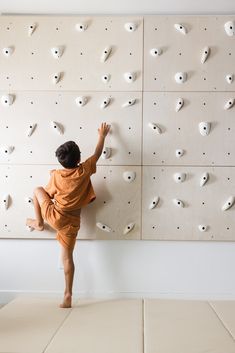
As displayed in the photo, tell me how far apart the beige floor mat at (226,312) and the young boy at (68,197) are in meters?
1.02

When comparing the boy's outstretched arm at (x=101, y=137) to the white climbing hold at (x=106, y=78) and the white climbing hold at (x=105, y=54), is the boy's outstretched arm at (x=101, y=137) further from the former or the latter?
the white climbing hold at (x=105, y=54)

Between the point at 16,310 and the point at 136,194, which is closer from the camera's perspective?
the point at 16,310

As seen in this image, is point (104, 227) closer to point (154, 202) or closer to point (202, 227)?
point (154, 202)

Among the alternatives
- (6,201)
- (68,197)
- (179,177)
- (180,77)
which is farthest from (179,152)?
(6,201)

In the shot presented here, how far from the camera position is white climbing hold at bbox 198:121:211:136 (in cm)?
291

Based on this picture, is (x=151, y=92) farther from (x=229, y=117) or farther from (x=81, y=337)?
(x=81, y=337)

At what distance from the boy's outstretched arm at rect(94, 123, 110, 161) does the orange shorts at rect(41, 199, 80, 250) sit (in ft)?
1.56

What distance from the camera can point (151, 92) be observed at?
116 inches

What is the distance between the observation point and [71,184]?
2.72 metres

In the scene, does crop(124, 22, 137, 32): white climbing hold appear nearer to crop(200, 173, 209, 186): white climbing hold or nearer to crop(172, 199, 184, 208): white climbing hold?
crop(200, 173, 209, 186): white climbing hold

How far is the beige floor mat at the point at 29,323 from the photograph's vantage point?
1989 mm

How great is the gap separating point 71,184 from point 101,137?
0.43 metres

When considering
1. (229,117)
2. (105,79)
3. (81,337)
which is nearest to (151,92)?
(105,79)

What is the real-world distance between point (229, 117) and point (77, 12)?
1.44 metres
